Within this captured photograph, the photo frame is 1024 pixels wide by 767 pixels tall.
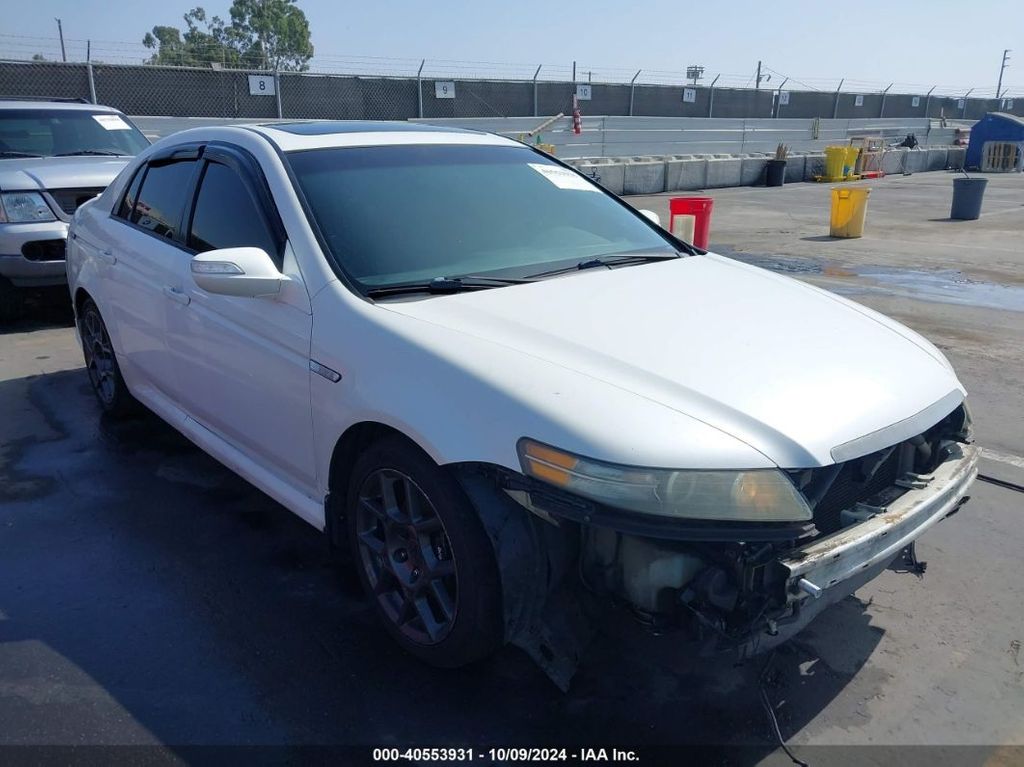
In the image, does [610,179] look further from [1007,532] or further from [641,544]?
[641,544]

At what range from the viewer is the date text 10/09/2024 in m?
2.47

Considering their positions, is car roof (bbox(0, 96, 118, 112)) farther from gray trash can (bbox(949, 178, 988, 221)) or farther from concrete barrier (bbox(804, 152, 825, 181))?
concrete barrier (bbox(804, 152, 825, 181))

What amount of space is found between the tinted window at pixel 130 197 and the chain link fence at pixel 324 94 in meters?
13.2

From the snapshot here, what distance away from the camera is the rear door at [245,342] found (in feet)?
10.1

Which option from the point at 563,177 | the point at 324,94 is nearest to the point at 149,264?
the point at 563,177

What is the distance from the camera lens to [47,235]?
710cm

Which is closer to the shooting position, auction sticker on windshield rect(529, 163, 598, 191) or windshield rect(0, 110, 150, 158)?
auction sticker on windshield rect(529, 163, 598, 191)

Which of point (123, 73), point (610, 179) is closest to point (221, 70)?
point (123, 73)

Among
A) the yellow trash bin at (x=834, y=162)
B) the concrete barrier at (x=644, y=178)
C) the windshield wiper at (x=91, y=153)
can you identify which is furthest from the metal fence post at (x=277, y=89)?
the yellow trash bin at (x=834, y=162)

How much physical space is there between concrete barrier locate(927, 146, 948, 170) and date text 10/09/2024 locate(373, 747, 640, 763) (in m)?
33.3

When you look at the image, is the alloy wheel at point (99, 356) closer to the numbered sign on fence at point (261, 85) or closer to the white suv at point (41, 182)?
the white suv at point (41, 182)

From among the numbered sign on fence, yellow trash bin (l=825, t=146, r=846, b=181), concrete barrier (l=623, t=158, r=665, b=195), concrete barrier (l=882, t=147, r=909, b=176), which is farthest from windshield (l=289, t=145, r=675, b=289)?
concrete barrier (l=882, t=147, r=909, b=176)

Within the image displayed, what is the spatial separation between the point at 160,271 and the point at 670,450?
281cm

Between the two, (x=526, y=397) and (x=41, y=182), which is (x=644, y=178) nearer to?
(x=41, y=182)
